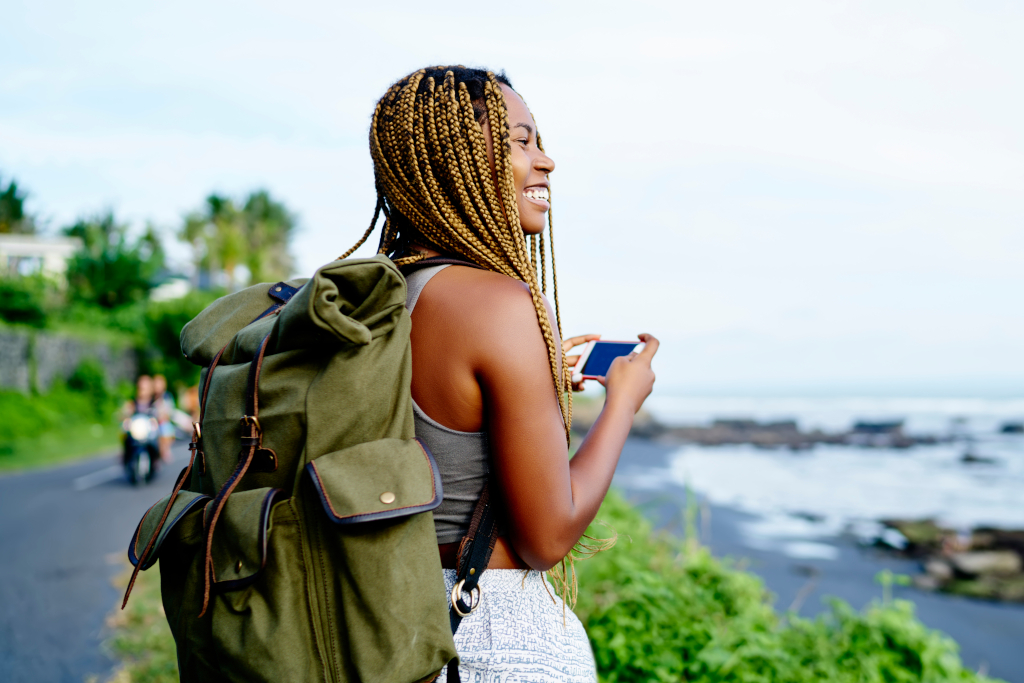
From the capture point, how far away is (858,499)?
15.7m

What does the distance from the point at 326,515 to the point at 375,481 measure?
0.09 metres

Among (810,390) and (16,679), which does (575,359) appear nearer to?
(16,679)

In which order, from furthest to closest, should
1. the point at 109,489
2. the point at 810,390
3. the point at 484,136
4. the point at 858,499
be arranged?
the point at 810,390 < the point at 858,499 < the point at 109,489 < the point at 484,136

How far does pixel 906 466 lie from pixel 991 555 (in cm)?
1202

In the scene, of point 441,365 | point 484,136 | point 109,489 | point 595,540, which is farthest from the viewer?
point 109,489

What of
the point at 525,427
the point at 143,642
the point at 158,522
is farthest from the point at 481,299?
the point at 143,642

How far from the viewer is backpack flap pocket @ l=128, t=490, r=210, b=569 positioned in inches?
49.1

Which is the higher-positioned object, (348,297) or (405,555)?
(348,297)

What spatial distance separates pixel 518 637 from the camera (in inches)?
53.0

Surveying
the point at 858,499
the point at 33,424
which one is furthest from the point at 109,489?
the point at 858,499

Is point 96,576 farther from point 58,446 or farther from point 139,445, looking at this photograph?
point 58,446

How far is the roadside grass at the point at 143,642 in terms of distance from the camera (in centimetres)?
382

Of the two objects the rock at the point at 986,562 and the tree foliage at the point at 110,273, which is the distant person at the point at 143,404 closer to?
the rock at the point at 986,562

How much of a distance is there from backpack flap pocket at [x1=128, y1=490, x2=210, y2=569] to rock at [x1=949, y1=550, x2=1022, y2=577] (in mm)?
11659
